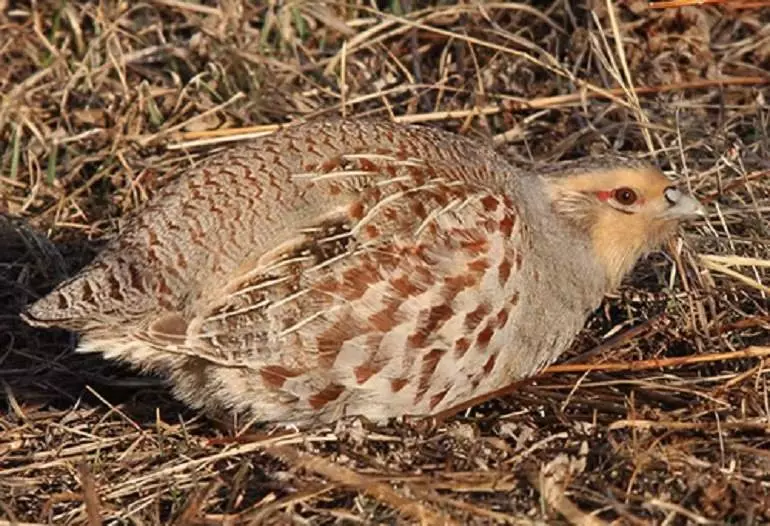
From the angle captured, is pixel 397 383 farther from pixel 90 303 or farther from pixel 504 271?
pixel 90 303

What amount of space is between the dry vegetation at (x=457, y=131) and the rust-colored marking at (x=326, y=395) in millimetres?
115

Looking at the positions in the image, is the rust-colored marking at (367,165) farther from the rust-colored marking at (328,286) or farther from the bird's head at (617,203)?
the bird's head at (617,203)

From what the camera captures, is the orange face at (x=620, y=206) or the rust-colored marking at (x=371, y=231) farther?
the orange face at (x=620, y=206)

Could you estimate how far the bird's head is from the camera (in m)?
5.37

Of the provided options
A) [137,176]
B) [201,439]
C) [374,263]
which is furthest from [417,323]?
[137,176]

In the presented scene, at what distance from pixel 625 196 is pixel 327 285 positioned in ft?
4.16

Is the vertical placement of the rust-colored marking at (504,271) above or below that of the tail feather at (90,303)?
below

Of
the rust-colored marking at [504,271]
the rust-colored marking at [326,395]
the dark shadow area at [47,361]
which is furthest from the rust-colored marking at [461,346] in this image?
the dark shadow area at [47,361]

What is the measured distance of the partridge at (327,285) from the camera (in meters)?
4.80

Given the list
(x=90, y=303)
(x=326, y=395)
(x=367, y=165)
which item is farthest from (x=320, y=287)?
(x=90, y=303)

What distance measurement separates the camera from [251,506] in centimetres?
466

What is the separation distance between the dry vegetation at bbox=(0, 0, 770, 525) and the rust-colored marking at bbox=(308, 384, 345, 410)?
4.5 inches

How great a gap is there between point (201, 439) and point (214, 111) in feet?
7.09

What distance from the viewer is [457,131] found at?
6844 millimetres
